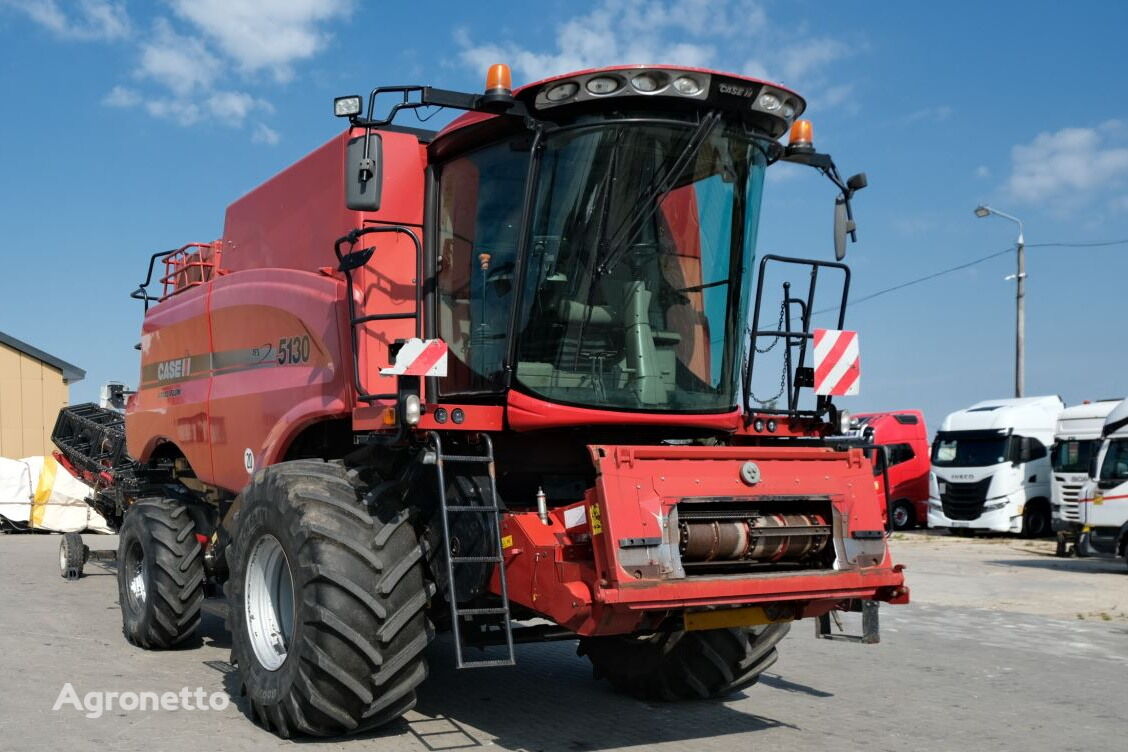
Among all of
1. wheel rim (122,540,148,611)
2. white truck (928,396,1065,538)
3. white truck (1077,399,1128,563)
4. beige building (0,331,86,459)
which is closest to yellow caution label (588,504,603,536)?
wheel rim (122,540,148,611)

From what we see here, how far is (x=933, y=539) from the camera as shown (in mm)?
26703

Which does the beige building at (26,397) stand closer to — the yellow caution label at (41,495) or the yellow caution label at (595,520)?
the yellow caution label at (41,495)

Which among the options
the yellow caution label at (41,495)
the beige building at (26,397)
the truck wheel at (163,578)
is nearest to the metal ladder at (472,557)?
the truck wheel at (163,578)

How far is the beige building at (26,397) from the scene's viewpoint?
32.4 m

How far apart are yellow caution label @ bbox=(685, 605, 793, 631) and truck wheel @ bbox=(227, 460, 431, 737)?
1408 millimetres

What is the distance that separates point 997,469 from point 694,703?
68.6 feet

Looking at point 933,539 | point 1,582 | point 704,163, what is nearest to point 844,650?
point 704,163

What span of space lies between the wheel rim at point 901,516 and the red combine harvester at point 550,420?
80.9ft

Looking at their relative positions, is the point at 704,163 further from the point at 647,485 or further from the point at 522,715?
the point at 522,715

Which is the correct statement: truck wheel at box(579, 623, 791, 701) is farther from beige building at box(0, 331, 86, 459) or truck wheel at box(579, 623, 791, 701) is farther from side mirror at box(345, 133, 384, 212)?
beige building at box(0, 331, 86, 459)

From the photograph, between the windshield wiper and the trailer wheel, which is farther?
the trailer wheel

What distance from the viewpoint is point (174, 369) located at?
9.58m

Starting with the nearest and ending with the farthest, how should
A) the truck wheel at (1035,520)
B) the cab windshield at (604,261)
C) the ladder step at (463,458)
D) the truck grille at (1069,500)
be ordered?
the ladder step at (463,458) < the cab windshield at (604,261) < the truck grille at (1069,500) < the truck wheel at (1035,520)

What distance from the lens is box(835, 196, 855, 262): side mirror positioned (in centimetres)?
713
